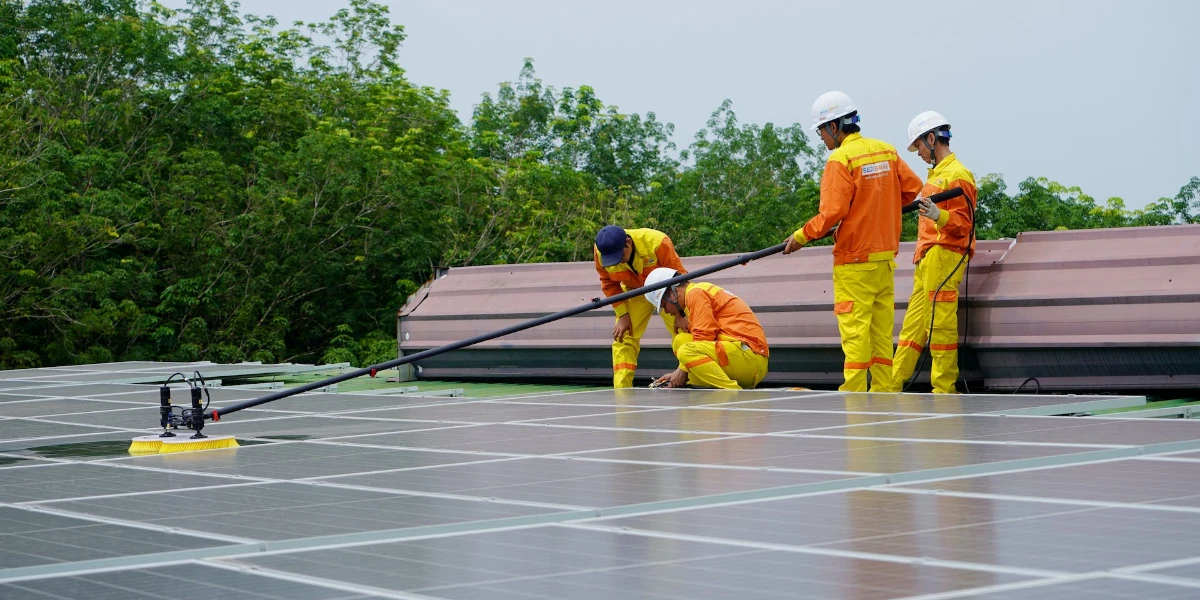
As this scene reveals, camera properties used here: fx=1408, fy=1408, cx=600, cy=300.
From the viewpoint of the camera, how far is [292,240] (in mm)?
26719

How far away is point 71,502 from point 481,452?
1927 mm

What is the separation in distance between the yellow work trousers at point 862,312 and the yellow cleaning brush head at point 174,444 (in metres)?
4.79

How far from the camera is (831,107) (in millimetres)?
10648

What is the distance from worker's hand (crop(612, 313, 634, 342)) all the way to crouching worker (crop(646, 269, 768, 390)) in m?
0.60

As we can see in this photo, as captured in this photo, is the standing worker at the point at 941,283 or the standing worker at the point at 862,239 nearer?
the standing worker at the point at 862,239

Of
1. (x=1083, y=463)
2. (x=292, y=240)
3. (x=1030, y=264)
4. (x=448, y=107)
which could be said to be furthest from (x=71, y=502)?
(x=448, y=107)

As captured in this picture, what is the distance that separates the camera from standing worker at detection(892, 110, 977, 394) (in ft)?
35.0

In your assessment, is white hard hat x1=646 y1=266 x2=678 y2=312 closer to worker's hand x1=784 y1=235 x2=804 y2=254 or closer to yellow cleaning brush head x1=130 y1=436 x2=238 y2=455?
worker's hand x1=784 y1=235 x2=804 y2=254

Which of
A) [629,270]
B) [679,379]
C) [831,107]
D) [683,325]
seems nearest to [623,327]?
[629,270]

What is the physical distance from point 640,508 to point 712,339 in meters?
6.33

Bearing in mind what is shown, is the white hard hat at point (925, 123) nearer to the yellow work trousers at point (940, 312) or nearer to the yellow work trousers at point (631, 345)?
the yellow work trousers at point (940, 312)

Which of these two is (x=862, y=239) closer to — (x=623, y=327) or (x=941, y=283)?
(x=941, y=283)

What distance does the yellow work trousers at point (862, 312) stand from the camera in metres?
10.3

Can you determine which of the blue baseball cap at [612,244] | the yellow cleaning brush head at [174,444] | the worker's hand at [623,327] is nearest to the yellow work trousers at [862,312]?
the blue baseball cap at [612,244]
